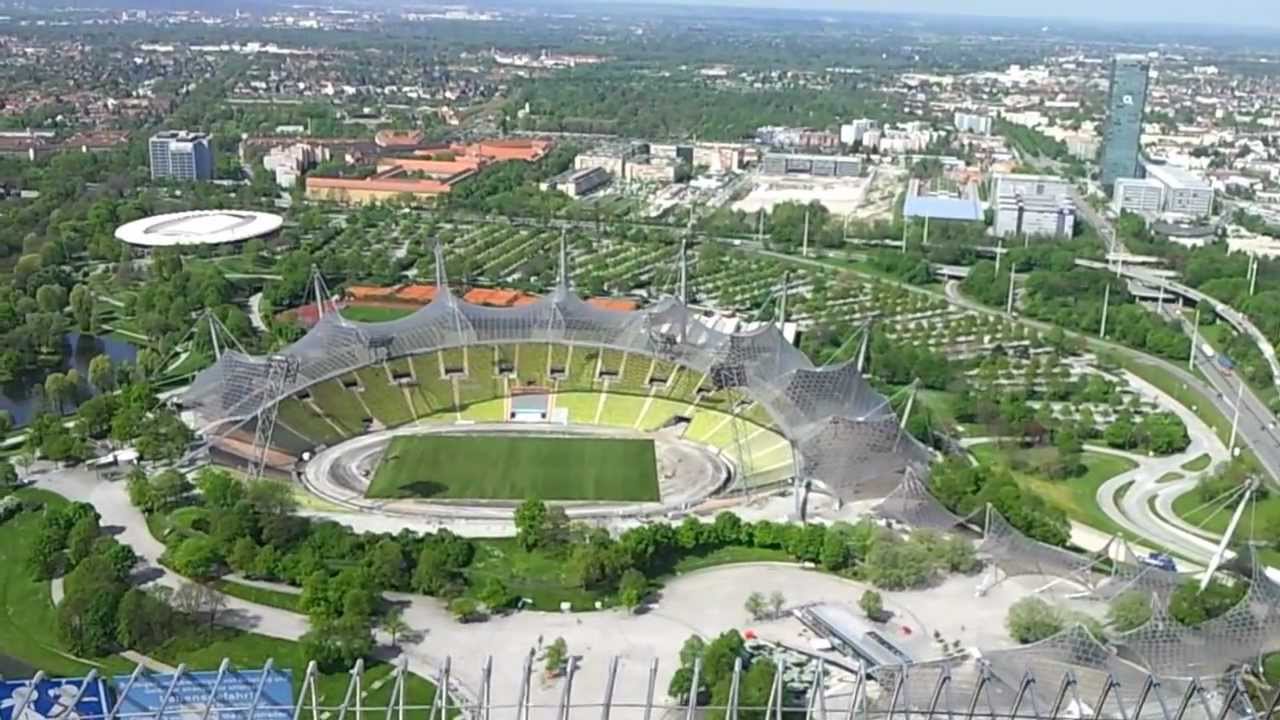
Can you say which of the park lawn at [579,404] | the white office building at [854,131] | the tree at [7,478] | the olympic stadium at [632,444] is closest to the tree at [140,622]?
the olympic stadium at [632,444]

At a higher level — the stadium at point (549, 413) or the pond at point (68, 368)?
the stadium at point (549, 413)

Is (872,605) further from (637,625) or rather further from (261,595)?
(261,595)

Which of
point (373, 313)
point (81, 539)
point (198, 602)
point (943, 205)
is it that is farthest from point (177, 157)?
point (198, 602)

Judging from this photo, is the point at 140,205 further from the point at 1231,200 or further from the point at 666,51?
the point at 666,51

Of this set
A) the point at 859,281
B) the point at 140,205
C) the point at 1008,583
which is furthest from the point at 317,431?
the point at 140,205

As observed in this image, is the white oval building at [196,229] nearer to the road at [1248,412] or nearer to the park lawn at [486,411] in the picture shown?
the park lawn at [486,411]
